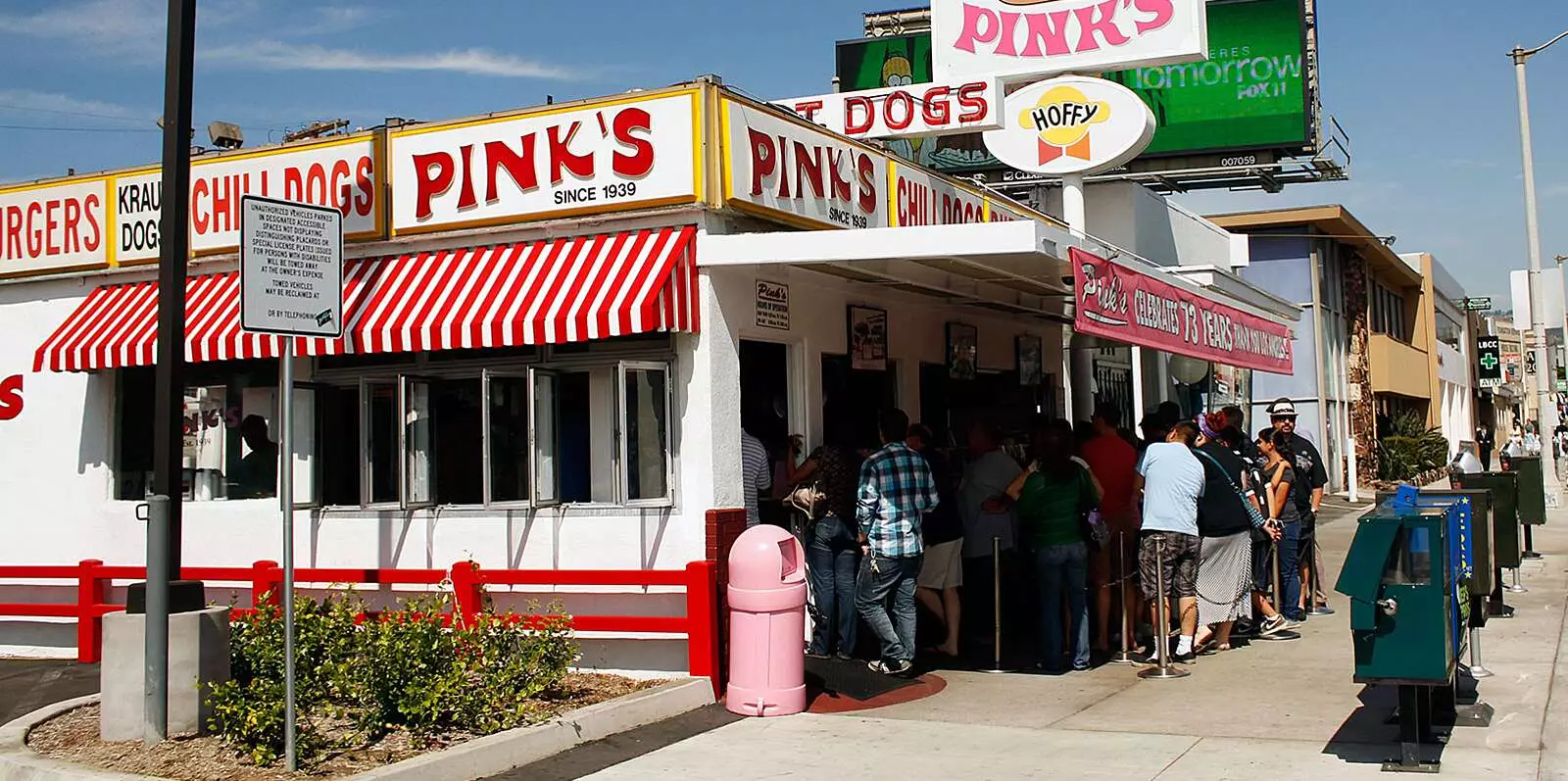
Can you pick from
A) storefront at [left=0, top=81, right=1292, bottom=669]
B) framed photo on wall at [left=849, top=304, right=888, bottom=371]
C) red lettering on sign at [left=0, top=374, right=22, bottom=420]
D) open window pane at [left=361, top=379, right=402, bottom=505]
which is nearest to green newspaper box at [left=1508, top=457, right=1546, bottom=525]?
storefront at [left=0, top=81, right=1292, bottom=669]

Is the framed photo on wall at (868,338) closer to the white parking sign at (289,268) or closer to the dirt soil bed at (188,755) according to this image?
the dirt soil bed at (188,755)

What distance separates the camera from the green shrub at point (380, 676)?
786 centimetres

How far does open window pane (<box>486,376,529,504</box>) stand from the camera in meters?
11.3

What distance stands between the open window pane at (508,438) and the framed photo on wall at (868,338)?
309cm

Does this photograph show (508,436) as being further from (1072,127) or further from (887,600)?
(1072,127)

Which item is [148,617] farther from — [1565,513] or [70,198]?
[1565,513]

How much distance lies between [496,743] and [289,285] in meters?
2.76

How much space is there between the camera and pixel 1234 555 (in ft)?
37.0

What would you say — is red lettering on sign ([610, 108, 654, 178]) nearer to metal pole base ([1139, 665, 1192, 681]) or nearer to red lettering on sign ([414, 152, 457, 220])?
red lettering on sign ([414, 152, 457, 220])

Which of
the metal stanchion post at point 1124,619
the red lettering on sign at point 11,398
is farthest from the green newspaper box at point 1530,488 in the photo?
the red lettering on sign at point 11,398

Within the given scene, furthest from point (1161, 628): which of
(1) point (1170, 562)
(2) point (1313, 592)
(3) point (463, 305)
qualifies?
(3) point (463, 305)

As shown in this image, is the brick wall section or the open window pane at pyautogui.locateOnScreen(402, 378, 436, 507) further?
the open window pane at pyautogui.locateOnScreen(402, 378, 436, 507)

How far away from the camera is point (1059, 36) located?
15.8 m

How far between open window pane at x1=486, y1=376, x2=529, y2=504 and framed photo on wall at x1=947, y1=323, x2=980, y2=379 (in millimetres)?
5235
